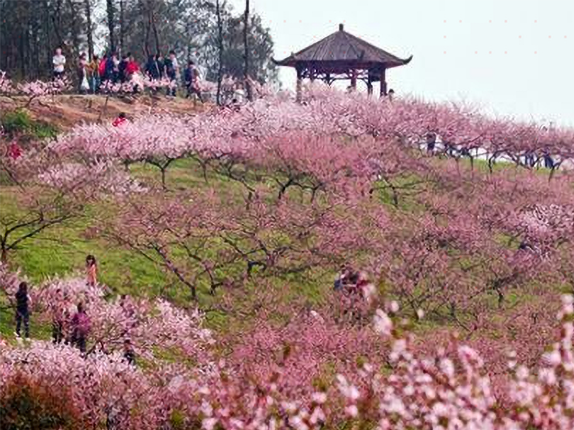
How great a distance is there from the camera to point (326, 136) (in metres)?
44.9

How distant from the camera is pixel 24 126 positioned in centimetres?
4234

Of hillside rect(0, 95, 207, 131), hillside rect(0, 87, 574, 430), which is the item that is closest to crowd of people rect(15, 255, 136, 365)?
hillside rect(0, 87, 574, 430)

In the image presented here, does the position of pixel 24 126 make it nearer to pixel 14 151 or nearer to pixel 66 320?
pixel 14 151

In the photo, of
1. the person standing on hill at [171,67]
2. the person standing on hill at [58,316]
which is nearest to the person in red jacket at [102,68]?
the person standing on hill at [171,67]

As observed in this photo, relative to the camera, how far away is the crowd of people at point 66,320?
23.0 meters

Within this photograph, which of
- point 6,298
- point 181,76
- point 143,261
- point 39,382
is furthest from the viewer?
point 181,76

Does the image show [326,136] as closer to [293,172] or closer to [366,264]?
[293,172]

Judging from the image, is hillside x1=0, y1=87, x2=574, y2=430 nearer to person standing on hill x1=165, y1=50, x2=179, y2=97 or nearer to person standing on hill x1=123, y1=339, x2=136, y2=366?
person standing on hill x1=123, y1=339, x2=136, y2=366

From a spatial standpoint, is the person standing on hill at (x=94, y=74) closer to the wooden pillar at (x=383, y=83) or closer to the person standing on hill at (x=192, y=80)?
the person standing on hill at (x=192, y=80)

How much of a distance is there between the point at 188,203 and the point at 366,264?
264 inches

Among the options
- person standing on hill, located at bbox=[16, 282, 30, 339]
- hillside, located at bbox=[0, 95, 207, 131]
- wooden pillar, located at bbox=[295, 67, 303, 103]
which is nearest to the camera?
person standing on hill, located at bbox=[16, 282, 30, 339]

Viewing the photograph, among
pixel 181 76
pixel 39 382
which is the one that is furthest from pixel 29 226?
pixel 181 76

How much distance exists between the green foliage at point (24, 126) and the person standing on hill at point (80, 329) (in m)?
19.5

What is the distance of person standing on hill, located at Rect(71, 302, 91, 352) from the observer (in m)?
23.0
